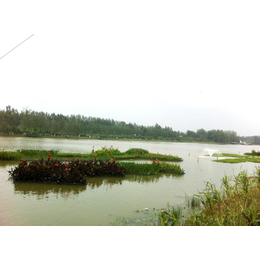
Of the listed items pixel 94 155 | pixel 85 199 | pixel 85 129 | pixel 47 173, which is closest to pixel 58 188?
pixel 47 173

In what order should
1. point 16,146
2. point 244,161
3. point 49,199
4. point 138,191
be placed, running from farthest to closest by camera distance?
1. point 244,161
2. point 16,146
3. point 138,191
4. point 49,199

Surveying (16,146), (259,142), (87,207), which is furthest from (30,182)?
(259,142)

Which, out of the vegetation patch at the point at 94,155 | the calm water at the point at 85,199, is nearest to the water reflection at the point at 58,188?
the calm water at the point at 85,199

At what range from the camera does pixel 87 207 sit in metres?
4.80

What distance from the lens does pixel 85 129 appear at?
1464cm

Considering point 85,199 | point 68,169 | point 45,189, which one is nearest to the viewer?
point 85,199

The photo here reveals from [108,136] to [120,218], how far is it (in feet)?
37.3

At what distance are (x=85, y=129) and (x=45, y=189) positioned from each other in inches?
341

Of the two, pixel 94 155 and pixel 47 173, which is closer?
pixel 47 173

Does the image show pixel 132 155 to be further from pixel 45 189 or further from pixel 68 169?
pixel 45 189

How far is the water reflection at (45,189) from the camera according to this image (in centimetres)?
567

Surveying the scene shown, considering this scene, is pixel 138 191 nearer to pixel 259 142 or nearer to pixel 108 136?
pixel 259 142

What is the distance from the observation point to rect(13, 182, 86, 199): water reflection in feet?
18.6

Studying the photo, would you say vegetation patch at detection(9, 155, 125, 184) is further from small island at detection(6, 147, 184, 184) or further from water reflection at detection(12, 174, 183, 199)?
water reflection at detection(12, 174, 183, 199)
